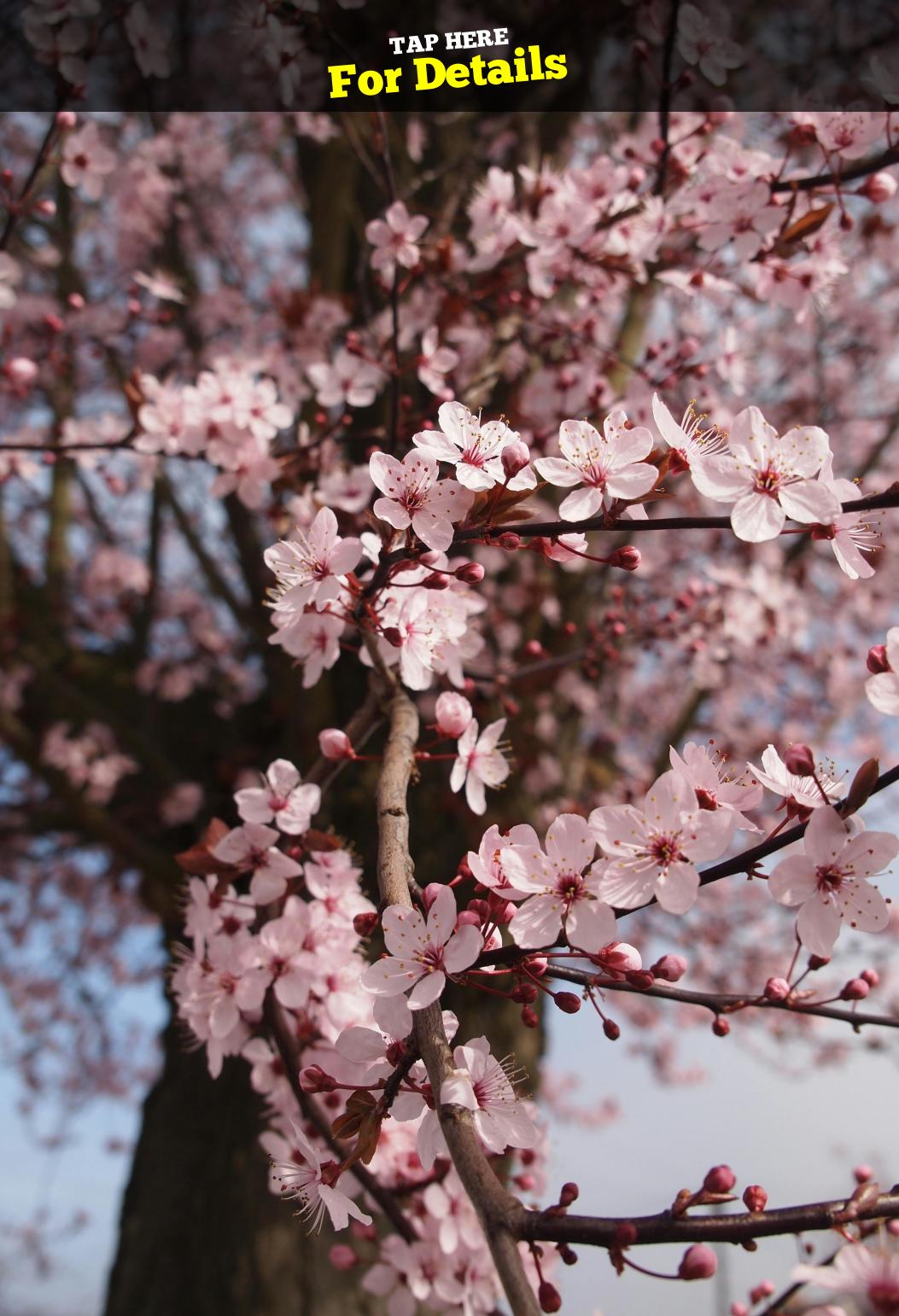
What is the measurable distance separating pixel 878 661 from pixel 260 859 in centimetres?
93

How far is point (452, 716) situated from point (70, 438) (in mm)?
2002

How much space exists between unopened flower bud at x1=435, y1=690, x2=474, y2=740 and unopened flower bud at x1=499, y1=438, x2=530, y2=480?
43 centimetres

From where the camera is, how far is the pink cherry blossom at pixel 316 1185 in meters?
1.03

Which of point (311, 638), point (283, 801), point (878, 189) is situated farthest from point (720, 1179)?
point (878, 189)

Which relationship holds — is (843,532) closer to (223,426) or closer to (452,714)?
(452,714)

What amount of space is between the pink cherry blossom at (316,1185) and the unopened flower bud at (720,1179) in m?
0.37

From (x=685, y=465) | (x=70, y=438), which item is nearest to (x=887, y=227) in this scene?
(x=685, y=465)

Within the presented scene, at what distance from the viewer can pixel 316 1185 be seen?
1142mm

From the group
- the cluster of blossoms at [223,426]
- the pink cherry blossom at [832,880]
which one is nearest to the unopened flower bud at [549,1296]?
the pink cherry blossom at [832,880]

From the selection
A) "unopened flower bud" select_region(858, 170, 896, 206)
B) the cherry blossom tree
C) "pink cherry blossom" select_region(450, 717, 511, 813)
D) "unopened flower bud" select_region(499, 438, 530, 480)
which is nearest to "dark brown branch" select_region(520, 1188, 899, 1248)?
the cherry blossom tree

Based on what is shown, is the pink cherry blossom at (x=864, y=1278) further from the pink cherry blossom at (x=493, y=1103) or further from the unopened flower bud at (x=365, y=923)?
the unopened flower bud at (x=365, y=923)

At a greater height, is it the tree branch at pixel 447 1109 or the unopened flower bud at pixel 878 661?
the unopened flower bud at pixel 878 661

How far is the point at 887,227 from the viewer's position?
2.79m

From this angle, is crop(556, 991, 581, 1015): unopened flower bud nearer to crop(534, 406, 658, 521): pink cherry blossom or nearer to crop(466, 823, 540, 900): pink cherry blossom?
crop(466, 823, 540, 900): pink cherry blossom
